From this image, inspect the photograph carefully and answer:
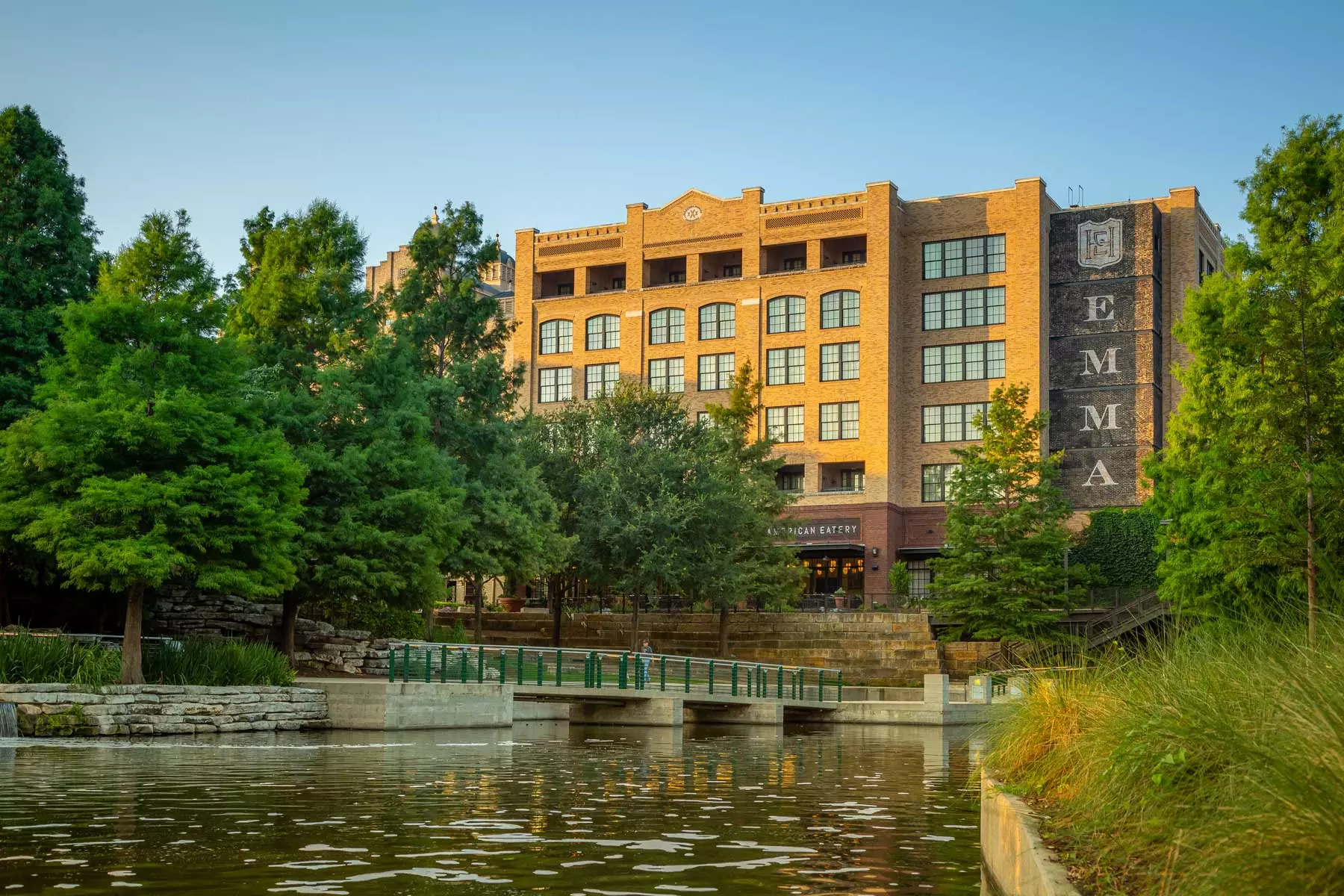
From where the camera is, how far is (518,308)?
79.7m

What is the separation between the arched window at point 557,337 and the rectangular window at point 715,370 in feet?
27.2

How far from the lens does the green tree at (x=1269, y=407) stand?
27281mm

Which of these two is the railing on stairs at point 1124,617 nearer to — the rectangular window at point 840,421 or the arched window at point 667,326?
the rectangular window at point 840,421

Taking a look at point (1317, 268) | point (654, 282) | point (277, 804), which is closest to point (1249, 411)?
point (1317, 268)

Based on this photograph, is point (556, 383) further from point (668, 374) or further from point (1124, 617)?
point (1124, 617)

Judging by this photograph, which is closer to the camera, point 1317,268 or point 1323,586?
point 1323,586

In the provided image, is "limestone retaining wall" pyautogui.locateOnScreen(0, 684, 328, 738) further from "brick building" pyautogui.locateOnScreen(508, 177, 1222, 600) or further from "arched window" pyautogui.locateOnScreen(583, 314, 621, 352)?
"arched window" pyautogui.locateOnScreen(583, 314, 621, 352)

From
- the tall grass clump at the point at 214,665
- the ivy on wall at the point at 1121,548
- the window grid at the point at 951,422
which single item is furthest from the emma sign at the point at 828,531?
the tall grass clump at the point at 214,665

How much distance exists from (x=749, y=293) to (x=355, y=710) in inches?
1879

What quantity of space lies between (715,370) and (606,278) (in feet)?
33.3

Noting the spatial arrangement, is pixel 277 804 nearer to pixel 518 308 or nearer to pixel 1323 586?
pixel 1323 586

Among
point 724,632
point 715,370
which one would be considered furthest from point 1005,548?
point 715,370

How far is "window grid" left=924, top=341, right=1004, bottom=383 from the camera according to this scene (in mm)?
67875

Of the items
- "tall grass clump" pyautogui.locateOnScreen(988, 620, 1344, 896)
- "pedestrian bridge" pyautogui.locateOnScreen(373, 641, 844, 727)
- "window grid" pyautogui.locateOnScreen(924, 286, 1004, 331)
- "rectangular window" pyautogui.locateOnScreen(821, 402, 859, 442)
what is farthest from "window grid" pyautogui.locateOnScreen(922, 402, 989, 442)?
"tall grass clump" pyautogui.locateOnScreen(988, 620, 1344, 896)
